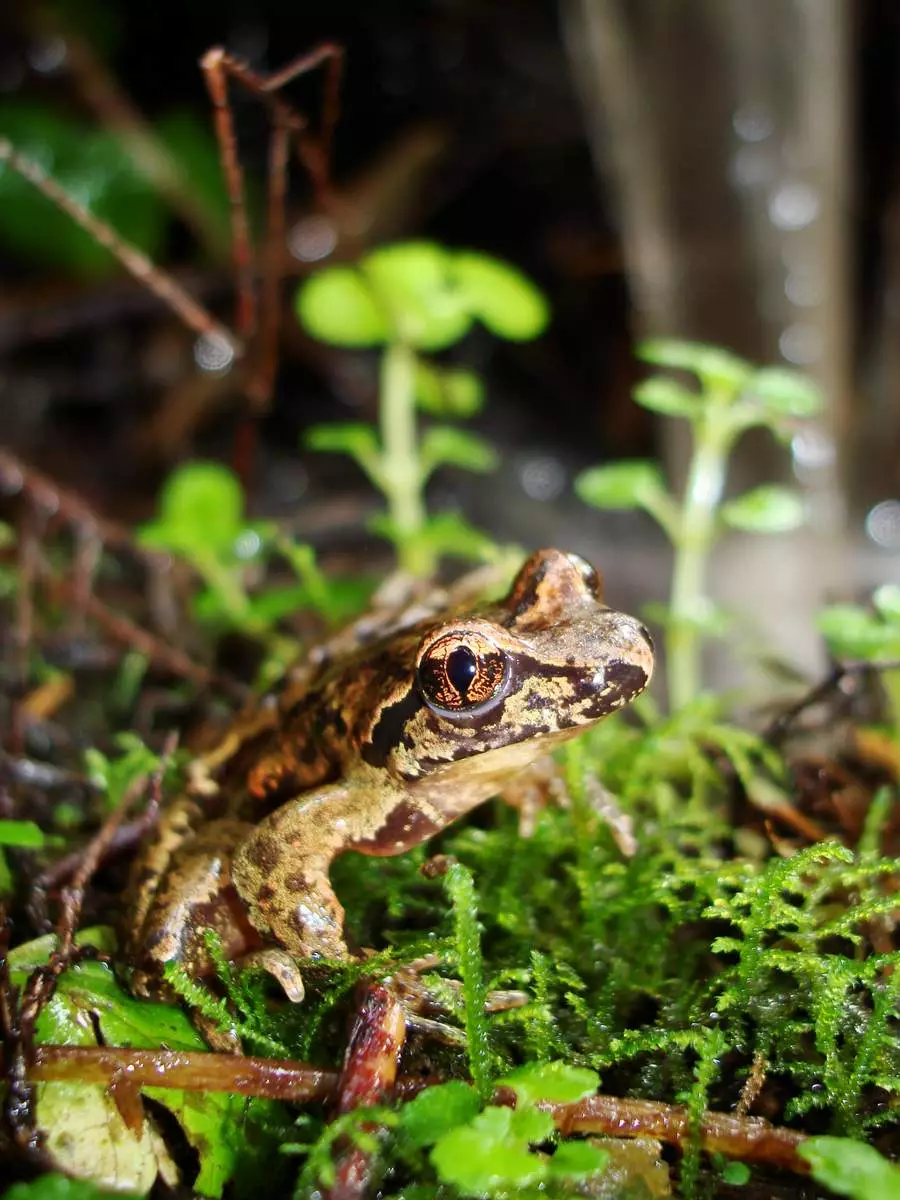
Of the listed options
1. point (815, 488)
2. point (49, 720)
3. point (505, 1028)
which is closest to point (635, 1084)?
point (505, 1028)

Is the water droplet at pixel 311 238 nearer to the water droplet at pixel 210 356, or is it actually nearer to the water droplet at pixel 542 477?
the water droplet at pixel 210 356

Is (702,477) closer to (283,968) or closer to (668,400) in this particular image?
(668,400)

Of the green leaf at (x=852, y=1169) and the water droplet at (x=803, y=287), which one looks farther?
the water droplet at (x=803, y=287)

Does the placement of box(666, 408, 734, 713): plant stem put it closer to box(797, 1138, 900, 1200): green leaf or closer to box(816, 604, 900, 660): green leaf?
box(816, 604, 900, 660): green leaf

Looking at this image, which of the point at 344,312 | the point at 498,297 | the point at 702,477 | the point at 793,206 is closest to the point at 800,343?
the point at 793,206

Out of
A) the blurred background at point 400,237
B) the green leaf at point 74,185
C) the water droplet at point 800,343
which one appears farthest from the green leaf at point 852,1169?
the green leaf at point 74,185

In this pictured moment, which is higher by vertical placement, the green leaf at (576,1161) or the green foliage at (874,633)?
the green foliage at (874,633)
